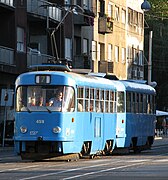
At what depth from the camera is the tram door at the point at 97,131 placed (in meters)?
29.8

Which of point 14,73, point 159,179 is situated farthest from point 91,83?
point 14,73

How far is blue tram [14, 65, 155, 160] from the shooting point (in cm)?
2709

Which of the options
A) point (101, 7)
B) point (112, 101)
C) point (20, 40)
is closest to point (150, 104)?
point (112, 101)

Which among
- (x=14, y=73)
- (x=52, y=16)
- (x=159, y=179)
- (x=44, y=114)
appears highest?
(x=52, y=16)

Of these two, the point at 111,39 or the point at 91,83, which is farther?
the point at 111,39

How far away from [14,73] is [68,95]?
2042cm

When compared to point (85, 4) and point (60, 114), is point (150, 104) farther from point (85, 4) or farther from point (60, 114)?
point (85, 4)

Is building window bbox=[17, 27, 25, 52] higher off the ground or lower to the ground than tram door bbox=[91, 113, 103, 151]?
higher

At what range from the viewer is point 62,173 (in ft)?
72.4

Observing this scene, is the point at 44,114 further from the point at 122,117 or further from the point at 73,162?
the point at 122,117

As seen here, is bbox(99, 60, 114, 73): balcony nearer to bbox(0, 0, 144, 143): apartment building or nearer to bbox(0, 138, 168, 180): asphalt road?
bbox(0, 0, 144, 143): apartment building

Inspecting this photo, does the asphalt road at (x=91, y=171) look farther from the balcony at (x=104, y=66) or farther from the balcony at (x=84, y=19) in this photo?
the balcony at (x=104, y=66)

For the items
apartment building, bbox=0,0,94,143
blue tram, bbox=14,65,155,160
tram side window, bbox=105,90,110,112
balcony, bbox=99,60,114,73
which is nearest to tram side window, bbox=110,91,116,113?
tram side window, bbox=105,90,110,112

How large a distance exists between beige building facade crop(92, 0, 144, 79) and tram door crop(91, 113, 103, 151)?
3279 cm
